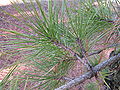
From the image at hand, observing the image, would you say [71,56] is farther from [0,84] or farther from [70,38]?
[0,84]

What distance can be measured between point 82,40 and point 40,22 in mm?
147

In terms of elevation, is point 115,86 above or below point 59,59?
below

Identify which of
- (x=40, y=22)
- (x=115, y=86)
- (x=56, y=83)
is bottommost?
(x=115, y=86)

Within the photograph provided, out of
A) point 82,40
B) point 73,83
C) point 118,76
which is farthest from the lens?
point 118,76

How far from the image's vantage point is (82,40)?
0.44 metres

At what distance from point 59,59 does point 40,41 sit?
5.3 inches

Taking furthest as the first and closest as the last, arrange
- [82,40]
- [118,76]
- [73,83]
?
[118,76] < [82,40] < [73,83]

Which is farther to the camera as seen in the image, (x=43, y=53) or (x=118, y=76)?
(x=118, y=76)

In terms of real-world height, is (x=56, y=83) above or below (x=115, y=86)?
above

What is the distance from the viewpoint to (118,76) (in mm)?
652

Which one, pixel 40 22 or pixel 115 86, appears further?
pixel 115 86

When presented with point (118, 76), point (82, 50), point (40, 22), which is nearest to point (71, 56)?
point (82, 50)

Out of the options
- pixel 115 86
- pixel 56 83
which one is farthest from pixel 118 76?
pixel 56 83

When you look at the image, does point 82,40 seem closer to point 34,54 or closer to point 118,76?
point 34,54
